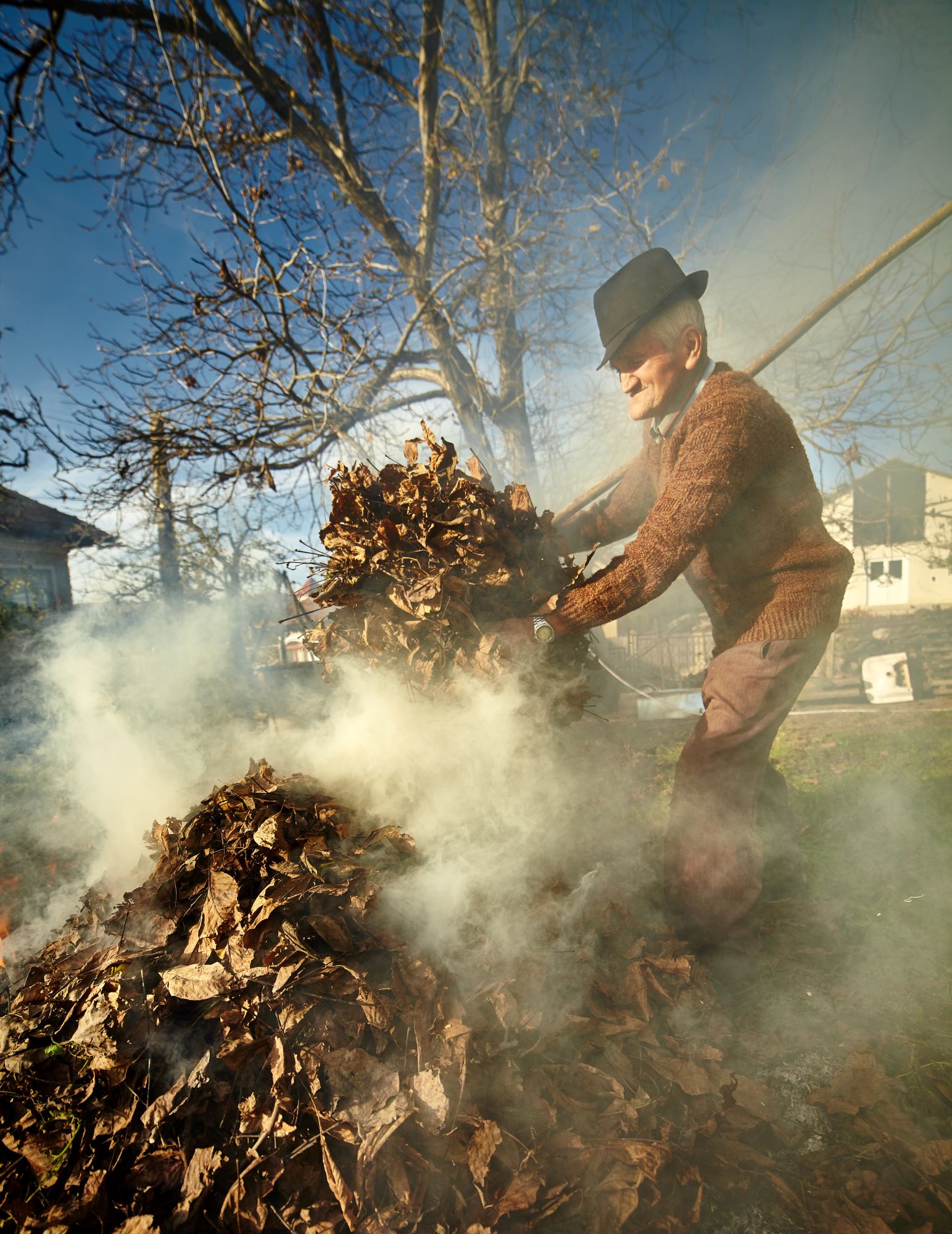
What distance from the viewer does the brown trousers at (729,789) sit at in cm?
241

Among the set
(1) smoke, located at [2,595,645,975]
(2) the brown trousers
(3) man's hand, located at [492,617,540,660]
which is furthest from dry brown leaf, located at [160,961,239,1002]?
(2) the brown trousers

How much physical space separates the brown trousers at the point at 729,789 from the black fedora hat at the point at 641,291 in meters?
1.56

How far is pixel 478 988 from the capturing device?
1.92 meters

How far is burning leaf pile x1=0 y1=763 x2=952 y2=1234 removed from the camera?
1.46m

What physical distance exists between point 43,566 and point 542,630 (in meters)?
19.0

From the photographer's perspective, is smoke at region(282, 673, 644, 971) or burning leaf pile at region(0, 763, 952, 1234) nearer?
burning leaf pile at region(0, 763, 952, 1234)

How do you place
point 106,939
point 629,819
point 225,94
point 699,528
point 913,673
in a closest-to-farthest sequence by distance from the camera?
point 106,939 → point 699,528 → point 629,819 → point 225,94 → point 913,673

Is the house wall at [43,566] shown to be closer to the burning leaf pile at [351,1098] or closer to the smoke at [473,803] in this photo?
the smoke at [473,803]

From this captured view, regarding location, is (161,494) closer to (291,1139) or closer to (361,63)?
(361,63)

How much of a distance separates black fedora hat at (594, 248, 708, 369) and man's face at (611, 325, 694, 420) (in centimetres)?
6

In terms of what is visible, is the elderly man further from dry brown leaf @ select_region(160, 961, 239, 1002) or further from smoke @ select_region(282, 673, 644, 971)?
dry brown leaf @ select_region(160, 961, 239, 1002)

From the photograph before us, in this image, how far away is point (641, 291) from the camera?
2.54 meters

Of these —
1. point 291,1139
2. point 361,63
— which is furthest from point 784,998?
point 361,63

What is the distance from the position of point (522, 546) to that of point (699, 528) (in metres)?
0.74
